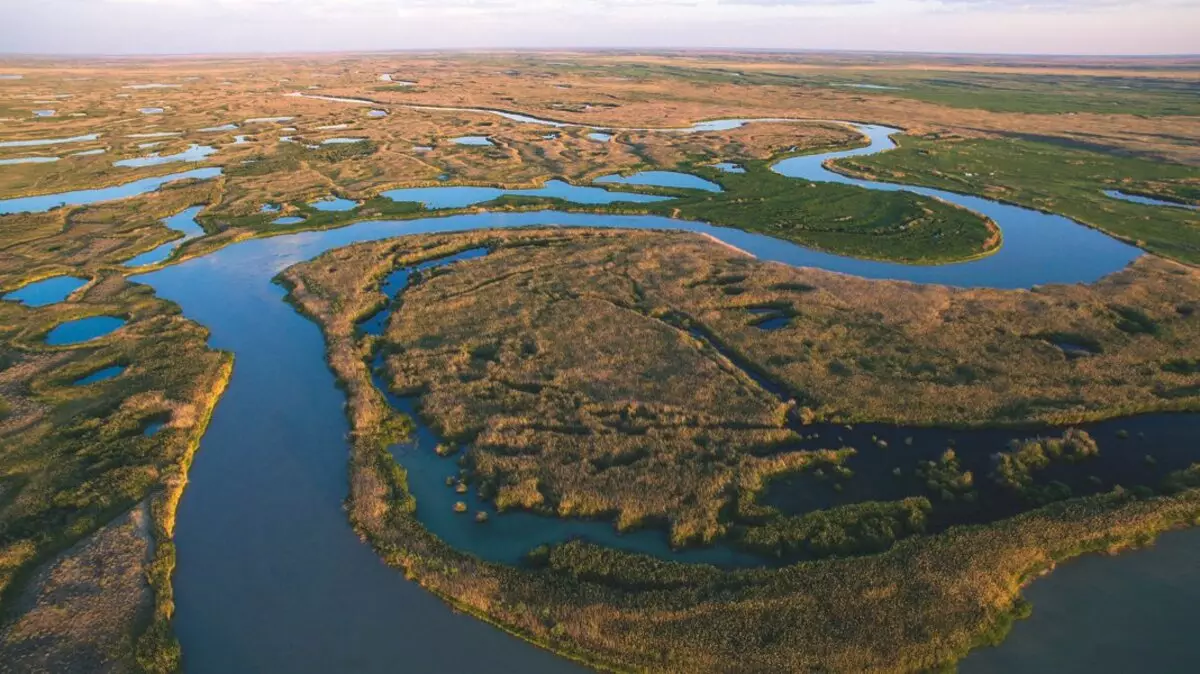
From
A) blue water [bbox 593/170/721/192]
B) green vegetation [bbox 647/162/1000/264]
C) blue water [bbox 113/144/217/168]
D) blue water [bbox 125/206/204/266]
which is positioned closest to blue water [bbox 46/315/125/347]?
blue water [bbox 125/206/204/266]

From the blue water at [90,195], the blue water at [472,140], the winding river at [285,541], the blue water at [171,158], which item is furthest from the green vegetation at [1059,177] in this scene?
the blue water at [171,158]

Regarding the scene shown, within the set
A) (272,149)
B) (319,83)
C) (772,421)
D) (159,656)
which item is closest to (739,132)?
(272,149)

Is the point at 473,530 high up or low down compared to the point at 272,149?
down

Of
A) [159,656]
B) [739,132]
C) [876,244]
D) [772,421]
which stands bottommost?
[159,656]

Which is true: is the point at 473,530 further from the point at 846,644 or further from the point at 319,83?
the point at 319,83

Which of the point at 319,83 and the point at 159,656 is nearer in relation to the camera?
the point at 159,656

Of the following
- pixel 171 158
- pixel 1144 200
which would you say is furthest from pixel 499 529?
pixel 171 158

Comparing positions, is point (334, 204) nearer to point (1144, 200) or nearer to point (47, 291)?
point (47, 291)
